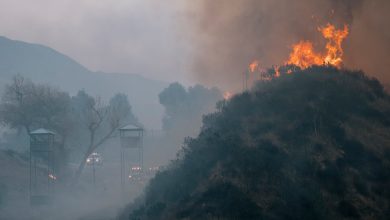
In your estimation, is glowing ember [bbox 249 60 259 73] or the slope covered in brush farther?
glowing ember [bbox 249 60 259 73]

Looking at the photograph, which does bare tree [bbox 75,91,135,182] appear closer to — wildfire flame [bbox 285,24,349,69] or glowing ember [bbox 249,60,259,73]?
glowing ember [bbox 249,60,259,73]

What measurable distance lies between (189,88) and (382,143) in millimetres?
88033

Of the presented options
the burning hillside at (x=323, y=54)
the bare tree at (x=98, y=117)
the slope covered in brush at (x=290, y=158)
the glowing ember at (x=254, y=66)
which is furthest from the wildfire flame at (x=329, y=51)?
the bare tree at (x=98, y=117)

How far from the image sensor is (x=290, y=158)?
125 ft

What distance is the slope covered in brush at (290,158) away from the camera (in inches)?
1297

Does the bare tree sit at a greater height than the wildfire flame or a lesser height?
lesser

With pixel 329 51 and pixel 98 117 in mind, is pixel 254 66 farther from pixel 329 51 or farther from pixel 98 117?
pixel 98 117

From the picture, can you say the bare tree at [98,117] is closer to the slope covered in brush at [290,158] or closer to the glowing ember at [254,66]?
the glowing ember at [254,66]

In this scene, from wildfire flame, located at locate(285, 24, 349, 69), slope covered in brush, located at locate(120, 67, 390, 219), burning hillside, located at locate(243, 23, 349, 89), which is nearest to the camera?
slope covered in brush, located at locate(120, 67, 390, 219)

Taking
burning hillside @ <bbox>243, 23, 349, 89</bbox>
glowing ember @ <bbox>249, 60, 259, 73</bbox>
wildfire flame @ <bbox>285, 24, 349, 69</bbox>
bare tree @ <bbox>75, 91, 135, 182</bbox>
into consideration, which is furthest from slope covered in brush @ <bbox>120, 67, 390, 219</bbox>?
bare tree @ <bbox>75, 91, 135, 182</bbox>

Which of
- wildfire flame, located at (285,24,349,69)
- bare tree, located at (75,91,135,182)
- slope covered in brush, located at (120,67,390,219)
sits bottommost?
slope covered in brush, located at (120,67,390,219)

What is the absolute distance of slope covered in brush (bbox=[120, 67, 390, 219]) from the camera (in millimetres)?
32938

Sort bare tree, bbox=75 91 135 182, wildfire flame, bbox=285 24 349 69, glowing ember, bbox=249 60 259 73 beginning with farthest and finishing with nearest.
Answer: bare tree, bbox=75 91 135 182 → glowing ember, bbox=249 60 259 73 → wildfire flame, bbox=285 24 349 69

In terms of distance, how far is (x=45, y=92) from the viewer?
85.3m
